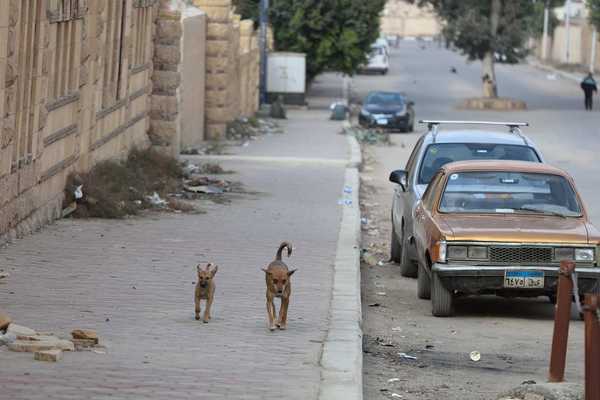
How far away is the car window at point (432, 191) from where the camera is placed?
14117 mm

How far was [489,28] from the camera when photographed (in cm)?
6384

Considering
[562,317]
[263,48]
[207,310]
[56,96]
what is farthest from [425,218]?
[263,48]

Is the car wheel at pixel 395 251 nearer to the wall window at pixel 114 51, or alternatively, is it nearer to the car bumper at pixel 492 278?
the car bumper at pixel 492 278

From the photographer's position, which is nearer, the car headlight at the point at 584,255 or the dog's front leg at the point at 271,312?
the dog's front leg at the point at 271,312

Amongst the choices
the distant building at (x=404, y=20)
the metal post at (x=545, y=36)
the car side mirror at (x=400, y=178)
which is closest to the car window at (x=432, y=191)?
the car side mirror at (x=400, y=178)

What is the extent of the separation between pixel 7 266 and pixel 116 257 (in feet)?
5.07

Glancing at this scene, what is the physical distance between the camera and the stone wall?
14.4m

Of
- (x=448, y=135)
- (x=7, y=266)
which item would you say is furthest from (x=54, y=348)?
(x=448, y=135)

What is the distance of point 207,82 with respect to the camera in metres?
38.3

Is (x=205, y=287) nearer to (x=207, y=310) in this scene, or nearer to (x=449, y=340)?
(x=207, y=310)

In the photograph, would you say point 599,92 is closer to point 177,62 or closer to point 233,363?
point 177,62

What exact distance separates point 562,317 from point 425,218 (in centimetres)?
448

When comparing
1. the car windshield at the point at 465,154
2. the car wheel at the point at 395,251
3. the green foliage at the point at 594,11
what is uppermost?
the green foliage at the point at 594,11

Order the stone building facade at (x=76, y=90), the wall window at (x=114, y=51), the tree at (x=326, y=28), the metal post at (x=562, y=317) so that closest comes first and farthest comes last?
the metal post at (x=562, y=317) → the stone building facade at (x=76, y=90) → the wall window at (x=114, y=51) → the tree at (x=326, y=28)
